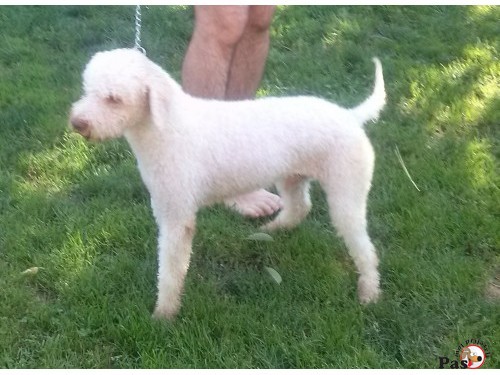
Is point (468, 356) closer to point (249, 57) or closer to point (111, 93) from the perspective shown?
point (111, 93)

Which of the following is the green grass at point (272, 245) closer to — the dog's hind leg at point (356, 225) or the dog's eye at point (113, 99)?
the dog's hind leg at point (356, 225)

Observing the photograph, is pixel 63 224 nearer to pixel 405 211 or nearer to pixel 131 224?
pixel 131 224

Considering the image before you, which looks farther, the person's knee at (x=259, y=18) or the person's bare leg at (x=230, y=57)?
the person's knee at (x=259, y=18)

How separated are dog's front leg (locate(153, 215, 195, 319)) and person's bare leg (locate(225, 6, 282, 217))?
812mm

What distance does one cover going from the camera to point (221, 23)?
353cm

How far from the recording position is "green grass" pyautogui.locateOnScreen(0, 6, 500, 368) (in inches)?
113

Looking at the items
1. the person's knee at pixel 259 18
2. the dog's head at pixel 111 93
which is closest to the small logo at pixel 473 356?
the dog's head at pixel 111 93

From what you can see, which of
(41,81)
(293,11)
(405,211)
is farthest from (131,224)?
(293,11)

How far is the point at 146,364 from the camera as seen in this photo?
277 cm

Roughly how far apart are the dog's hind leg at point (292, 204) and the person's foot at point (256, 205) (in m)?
0.13

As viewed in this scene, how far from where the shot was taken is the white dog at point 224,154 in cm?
278

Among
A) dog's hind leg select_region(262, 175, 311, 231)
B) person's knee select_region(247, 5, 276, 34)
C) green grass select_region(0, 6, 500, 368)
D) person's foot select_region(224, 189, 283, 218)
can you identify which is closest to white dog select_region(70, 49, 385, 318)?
green grass select_region(0, 6, 500, 368)

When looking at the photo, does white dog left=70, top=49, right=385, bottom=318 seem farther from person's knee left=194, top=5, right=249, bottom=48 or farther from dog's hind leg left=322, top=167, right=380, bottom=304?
person's knee left=194, top=5, right=249, bottom=48
